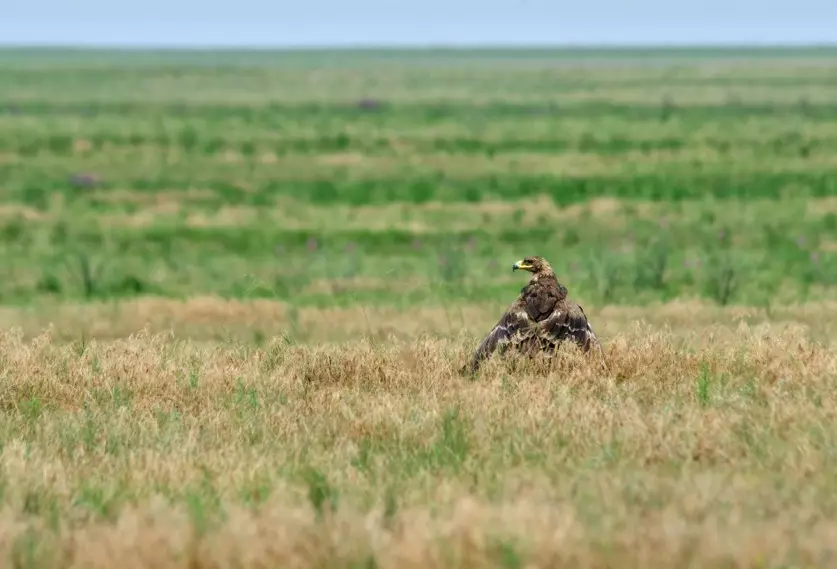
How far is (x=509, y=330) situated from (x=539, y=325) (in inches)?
7.5

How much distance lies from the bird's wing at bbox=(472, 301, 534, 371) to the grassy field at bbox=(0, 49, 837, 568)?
8.9 inches

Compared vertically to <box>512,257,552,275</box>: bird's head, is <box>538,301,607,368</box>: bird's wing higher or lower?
lower

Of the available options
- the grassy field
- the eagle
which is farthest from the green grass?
the eagle

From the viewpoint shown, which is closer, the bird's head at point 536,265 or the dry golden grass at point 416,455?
the dry golden grass at point 416,455

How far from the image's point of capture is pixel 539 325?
30.0 ft

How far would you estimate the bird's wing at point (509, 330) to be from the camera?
9.13 meters

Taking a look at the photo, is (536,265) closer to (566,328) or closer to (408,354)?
(566,328)

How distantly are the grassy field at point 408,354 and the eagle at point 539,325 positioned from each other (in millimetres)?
216

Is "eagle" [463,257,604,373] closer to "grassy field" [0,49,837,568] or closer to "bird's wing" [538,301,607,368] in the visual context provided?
"bird's wing" [538,301,607,368]

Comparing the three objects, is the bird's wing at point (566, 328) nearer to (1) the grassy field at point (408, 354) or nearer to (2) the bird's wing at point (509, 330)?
(2) the bird's wing at point (509, 330)

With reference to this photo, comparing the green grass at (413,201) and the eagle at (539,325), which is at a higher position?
the eagle at (539,325)

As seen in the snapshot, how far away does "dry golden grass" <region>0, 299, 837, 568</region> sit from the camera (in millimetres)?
5176

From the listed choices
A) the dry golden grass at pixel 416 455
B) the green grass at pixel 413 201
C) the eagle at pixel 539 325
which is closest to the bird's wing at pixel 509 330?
the eagle at pixel 539 325

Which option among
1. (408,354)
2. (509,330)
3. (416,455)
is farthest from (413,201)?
(416,455)
